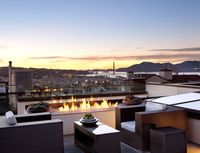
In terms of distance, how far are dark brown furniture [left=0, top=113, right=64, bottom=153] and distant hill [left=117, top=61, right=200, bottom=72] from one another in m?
9.05

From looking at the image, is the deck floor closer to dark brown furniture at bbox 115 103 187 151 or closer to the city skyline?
dark brown furniture at bbox 115 103 187 151

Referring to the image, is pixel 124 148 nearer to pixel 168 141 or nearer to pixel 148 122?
pixel 148 122

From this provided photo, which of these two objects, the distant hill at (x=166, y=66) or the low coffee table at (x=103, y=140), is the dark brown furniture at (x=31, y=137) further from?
the distant hill at (x=166, y=66)

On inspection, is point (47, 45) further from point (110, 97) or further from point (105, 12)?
point (110, 97)

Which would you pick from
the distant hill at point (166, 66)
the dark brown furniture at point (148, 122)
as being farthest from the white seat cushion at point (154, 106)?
the distant hill at point (166, 66)

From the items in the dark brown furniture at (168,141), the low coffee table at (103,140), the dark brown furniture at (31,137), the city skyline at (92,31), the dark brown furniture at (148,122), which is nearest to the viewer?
the dark brown furniture at (31,137)

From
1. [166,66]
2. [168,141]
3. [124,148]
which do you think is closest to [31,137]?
[124,148]

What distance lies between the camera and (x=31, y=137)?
4016 millimetres

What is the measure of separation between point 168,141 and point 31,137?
186 cm

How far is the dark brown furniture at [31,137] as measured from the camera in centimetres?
391

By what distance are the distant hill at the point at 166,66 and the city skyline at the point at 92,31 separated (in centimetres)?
57

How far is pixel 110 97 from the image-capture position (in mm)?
9422

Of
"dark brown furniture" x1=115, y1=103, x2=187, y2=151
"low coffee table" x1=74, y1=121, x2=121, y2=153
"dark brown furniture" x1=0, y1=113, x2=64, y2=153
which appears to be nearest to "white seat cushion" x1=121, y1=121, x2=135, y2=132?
"dark brown furniture" x1=115, y1=103, x2=187, y2=151

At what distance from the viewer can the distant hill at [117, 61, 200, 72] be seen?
13466 mm
